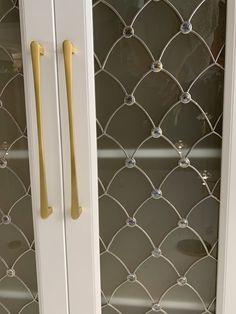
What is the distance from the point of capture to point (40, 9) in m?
0.75

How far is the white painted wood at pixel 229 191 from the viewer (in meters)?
0.74

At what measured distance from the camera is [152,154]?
2.71 ft

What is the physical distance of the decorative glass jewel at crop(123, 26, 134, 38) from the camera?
2.56 feet

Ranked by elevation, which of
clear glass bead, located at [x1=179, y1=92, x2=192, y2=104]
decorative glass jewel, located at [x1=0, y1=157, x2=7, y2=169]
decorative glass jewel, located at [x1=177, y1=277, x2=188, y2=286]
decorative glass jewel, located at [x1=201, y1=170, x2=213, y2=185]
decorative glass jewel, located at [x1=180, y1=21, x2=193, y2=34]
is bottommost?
decorative glass jewel, located at [x1=177, y1=277, x2=188, y2=286]

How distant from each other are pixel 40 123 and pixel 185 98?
0.98 ft

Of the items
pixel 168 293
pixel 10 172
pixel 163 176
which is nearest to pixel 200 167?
pixel 163 176

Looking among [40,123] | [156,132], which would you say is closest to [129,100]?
[156,132]

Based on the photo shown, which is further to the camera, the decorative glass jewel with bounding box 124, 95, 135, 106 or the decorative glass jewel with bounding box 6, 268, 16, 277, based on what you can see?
the decorative glass jewel with bounding box 6, 268, 16, 277

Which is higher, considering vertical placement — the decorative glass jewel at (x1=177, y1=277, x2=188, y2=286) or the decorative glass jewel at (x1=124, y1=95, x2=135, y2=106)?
the decorative glass jewel at (x1=124, y1=95, x2=135, y2=106)

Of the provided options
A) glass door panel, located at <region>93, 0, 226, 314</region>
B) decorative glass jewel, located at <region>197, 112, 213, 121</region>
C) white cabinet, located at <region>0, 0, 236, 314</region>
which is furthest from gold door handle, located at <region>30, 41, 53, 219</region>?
decorative glass jewel, located at <region>197, 112, 213, 121</region>

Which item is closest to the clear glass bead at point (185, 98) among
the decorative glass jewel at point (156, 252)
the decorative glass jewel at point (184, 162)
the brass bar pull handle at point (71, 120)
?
the decorative glass jewel at point (184, 162)

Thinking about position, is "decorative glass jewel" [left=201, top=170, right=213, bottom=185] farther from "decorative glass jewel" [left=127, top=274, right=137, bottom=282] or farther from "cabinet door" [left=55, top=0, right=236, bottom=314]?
"decorative glass jewel" [left=127, top=274, right=137, bottom=282]

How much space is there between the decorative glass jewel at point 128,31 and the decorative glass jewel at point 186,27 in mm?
100

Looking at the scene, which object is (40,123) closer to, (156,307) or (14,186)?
(14,186)
